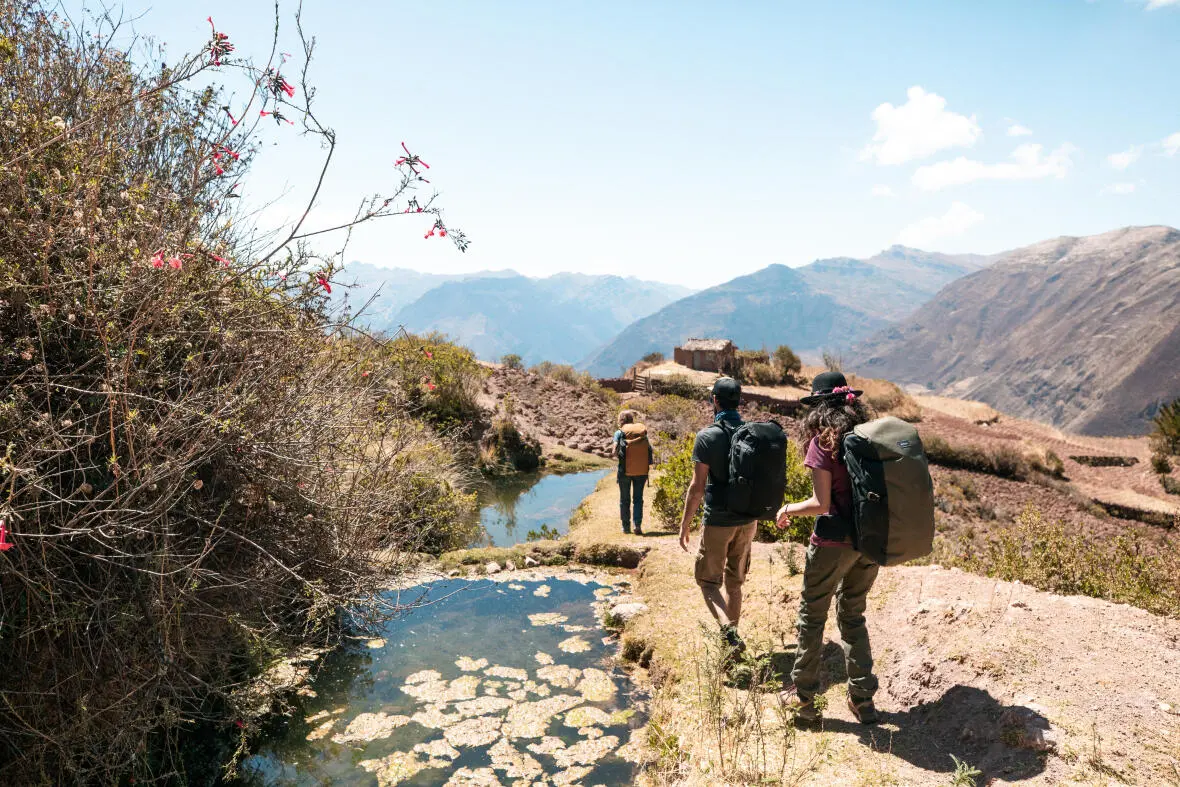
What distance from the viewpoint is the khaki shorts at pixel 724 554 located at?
4785mm

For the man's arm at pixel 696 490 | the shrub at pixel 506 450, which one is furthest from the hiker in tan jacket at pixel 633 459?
the shrub at pixel 506 450

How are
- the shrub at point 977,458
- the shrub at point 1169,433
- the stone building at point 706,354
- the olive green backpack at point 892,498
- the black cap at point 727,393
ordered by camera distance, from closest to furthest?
1. the olive green backpack at point 892,498
2. the black cap at point 727,393
3. the shrub at point 977,458
4. the shrub at point 1169,433
5. the stone building at point 706,354

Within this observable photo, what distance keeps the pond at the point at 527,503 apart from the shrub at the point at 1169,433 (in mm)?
22264

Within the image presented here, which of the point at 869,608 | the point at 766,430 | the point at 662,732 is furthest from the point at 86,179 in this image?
the point at 869,608

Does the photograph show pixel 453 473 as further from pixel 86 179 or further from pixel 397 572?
pixel 86 179

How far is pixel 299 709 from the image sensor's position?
520cm

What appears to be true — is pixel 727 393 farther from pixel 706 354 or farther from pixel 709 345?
pixel 709 345

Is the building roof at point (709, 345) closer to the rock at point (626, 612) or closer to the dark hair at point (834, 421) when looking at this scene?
the rock at point (626, 612)

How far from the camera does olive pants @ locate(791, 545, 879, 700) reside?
3.94 meters

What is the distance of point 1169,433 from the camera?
2383 centimetres

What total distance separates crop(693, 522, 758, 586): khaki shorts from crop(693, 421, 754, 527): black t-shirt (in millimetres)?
79

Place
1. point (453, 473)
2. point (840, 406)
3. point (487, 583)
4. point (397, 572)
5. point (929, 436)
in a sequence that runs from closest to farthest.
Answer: point (840, 406) → point (397, 572) → point (487, 583) → point (453, 473) → point (929, 436)

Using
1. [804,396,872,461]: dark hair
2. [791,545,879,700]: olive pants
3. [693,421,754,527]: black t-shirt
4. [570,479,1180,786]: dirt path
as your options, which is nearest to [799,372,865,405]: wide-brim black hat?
[804,396,872,461]: dark hair

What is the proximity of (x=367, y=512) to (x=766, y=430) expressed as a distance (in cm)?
322
